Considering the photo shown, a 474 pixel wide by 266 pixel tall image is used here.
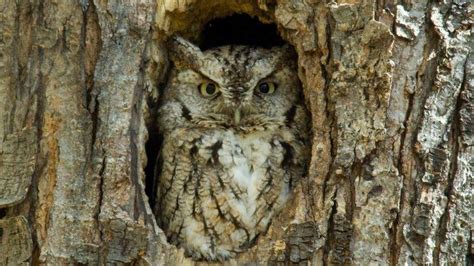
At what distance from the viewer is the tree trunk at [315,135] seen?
229 cm

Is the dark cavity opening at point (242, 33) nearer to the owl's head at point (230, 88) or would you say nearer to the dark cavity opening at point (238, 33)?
the dark cavity opening at point (238, 33)

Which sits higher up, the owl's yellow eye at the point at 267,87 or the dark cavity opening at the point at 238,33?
the dark cavity opening at the point at 238,33

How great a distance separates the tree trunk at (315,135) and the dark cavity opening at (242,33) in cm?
88

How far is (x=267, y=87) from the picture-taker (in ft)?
9.75

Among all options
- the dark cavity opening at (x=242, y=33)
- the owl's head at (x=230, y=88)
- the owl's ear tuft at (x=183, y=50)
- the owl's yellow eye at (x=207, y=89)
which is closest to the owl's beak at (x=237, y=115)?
the owl's head at (x=230, y=88)

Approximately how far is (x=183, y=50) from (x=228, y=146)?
433 mm

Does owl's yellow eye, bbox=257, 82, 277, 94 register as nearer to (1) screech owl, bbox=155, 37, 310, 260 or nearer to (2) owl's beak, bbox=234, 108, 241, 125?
(1) screech owl, bbox=155, 37, 310, 260

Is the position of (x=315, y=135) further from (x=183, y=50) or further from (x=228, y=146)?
(x=183, y=50)

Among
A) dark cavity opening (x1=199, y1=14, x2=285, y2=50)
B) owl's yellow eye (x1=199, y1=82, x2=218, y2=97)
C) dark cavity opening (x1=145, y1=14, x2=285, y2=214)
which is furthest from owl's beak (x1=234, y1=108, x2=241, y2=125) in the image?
dark cavity opening (x1=199, y1=14, x2=285, y2=50)

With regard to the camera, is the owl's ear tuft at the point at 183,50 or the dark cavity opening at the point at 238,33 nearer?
the owl's ear tuft at the point at 183,50

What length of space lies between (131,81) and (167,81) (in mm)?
570

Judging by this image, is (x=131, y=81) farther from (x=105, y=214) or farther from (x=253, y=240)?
(x=253, y=240)

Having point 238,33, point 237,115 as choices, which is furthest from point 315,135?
point 238,33

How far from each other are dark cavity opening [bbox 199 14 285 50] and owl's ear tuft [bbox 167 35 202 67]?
0.48m
